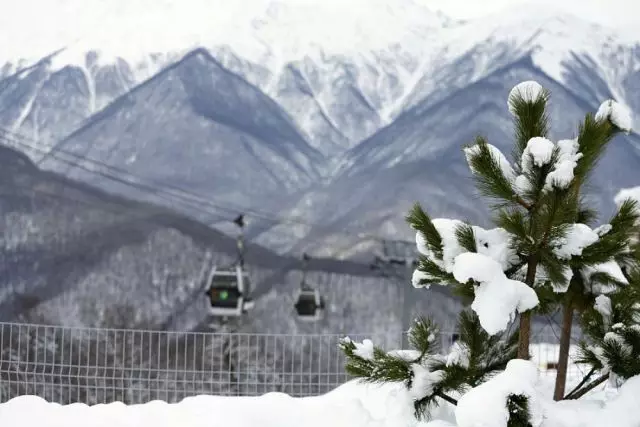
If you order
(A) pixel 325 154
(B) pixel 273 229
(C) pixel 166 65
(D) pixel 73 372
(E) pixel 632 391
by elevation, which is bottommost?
(D) pixel 73 372

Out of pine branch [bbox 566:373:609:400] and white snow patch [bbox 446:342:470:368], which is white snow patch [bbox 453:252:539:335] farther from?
pine branch [bbox 566:373:609:400]

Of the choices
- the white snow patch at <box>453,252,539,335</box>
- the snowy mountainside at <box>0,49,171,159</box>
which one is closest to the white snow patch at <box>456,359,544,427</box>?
the white snow patch at <box>453,252,539,335</box>

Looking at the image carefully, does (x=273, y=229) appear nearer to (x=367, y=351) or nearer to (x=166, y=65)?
(x=166, y=65)

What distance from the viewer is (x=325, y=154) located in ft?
22.9

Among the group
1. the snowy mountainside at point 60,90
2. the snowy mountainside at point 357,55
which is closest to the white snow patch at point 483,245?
the snowy mountainside at point 357,55

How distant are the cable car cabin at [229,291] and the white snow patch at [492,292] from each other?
4.34 m

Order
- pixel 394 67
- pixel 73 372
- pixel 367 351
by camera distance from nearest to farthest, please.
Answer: pixel 367 351 < pixel 73 372 < pixel 394 67

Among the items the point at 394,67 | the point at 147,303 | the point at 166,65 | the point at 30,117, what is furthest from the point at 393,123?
the point at 30,117

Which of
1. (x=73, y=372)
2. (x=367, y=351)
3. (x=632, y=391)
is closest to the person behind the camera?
(x=632, y=391)

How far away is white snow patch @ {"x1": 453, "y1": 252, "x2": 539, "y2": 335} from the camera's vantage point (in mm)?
2168

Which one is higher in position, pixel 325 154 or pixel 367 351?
pixel 325 154

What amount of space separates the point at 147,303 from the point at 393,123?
248 cm

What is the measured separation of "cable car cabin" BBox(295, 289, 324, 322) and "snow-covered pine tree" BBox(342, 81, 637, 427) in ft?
12.8

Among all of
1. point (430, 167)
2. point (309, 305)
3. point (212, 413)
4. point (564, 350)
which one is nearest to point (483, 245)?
point (564, 350)
